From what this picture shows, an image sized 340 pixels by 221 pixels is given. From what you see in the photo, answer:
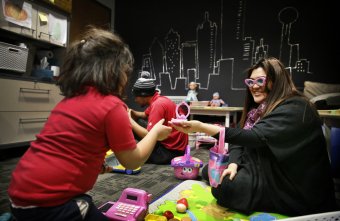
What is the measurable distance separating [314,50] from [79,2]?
9.91ft

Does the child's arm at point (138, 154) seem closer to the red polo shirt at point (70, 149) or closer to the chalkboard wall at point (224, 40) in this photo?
the red polo shirt at point (70, 149)

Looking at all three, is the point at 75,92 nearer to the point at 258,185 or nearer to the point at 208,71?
the point at 258,185

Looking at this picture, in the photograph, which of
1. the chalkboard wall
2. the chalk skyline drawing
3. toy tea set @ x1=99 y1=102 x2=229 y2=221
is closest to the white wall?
the chalkboard wall

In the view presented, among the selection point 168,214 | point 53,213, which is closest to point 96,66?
point 53,213

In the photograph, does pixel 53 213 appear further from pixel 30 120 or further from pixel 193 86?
pixel 193 86

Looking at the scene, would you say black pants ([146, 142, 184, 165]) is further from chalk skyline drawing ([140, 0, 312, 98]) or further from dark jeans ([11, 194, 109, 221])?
chalk skyline drawing ([140, 0, 312, 98])

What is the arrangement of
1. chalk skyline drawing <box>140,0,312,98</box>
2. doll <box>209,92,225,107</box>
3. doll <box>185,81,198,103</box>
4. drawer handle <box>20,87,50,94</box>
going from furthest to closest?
doll <box>185,81,198,103</box> < doll <box>209,92,225,107</box> < chalk skyline drawing <box>140,0,312,98</box> < drawer handle <box>20,87,50,94</box>

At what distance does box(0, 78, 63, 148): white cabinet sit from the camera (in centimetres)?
214

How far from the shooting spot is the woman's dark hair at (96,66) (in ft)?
2.61

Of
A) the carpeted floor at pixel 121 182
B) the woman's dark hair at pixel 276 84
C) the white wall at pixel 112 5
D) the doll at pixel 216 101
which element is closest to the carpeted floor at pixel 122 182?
the carpeted floor at pixel 121 182

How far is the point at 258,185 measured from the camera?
1.23 meters

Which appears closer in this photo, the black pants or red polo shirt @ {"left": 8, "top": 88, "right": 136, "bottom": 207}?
red polo shirt @ {"left": 8, "top": 88, "right": 136, "bottom": 207}

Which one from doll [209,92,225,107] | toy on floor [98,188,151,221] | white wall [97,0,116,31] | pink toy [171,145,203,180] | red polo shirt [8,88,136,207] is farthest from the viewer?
white wall [97,0,116,31]

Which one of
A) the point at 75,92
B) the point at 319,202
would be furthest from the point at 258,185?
the point at 75,92
